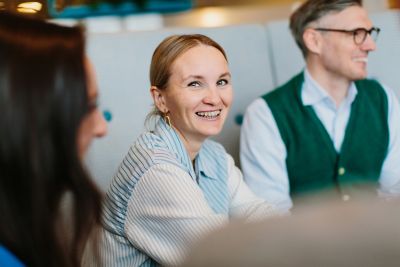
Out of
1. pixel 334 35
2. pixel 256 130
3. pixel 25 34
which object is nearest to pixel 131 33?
pixel 256 130

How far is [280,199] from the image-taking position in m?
1.23

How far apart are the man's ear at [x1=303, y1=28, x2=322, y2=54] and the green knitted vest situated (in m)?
0.08

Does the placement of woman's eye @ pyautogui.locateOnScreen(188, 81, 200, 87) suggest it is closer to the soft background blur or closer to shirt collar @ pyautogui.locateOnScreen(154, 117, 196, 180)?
shirt collar @ pyautogui.locateOnScreen(154, 117, 196, 180)

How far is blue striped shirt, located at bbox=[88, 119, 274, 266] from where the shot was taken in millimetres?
833

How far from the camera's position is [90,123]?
62 cm

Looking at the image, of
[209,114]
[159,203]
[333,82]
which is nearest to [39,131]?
[159,203]

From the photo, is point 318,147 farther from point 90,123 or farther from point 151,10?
point 90,123

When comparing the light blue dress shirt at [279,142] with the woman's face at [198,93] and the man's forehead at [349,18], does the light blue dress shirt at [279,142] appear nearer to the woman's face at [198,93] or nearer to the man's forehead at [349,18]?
the man's forehead at [349,18]

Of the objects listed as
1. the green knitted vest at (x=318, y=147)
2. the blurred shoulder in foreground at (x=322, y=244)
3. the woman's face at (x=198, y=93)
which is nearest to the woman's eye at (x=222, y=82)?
the woman's face at (x=198, y=93)

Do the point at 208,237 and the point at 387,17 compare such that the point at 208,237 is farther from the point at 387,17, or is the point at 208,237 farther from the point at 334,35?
the point at 387,17

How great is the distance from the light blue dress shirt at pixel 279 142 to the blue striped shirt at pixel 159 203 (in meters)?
0.28

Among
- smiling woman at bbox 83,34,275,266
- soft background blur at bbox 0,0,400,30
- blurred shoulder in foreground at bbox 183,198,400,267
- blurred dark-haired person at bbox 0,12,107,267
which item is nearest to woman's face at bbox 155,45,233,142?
smiling woman at bbox 83,34,275,266

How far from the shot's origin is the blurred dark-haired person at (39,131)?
54 centimetres

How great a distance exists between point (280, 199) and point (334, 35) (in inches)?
14.0
